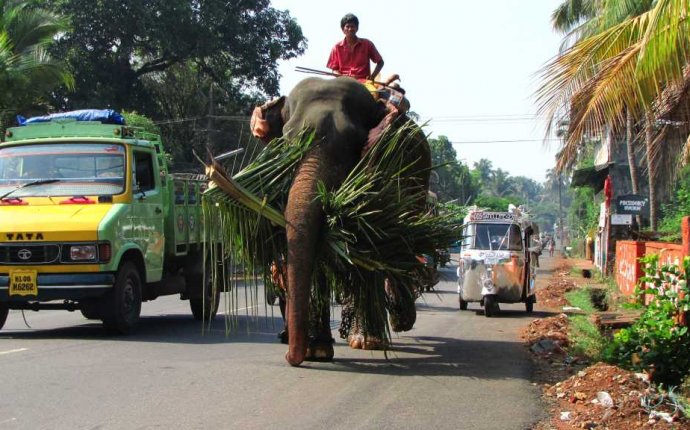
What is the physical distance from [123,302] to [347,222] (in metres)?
4.21

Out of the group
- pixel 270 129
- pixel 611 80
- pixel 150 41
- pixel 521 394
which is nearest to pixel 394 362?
pixel 521 394

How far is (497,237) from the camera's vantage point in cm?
1784

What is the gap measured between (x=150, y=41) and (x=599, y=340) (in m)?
26.7

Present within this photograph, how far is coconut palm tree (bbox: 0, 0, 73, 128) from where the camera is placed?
68.1 ft

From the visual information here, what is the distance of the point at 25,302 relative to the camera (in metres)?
11.2

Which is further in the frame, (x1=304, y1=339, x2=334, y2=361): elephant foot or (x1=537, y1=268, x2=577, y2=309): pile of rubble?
(x1=537, y1=268, x2=577, y2=309): pile of rubble

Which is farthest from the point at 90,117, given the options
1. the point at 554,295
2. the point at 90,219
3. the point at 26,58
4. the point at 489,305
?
the point at 554,295

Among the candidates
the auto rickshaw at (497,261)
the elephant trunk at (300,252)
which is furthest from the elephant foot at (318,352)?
the auto rickshaw at (497,261)

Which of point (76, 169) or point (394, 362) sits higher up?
point (76, 169)

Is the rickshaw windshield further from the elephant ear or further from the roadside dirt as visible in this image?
the elephant ear

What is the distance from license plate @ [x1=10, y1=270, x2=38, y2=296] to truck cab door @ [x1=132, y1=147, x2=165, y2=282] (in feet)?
4.72

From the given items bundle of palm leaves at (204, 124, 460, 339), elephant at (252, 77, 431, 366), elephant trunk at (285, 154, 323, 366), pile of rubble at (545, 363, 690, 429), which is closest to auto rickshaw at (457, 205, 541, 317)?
elephant at (252, 77, 431, 366)

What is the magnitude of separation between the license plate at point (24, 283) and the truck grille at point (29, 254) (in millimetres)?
155

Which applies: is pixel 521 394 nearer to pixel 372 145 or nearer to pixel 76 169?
pixel 372 145
